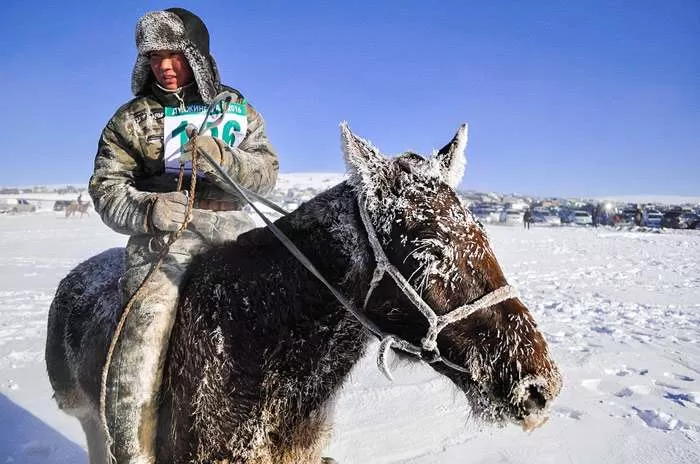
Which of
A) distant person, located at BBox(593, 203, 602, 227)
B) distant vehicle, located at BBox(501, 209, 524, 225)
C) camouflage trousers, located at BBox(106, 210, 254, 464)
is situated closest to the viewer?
camouflage trousers, located at BBox(106, 210, 254, 464)

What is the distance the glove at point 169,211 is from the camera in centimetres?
249

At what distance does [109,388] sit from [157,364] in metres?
0.29

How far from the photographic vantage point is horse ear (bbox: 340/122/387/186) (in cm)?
201

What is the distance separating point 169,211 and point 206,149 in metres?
0.40

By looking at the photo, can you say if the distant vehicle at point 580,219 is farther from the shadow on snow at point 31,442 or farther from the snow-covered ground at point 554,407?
the shadow on snow at point 31,442

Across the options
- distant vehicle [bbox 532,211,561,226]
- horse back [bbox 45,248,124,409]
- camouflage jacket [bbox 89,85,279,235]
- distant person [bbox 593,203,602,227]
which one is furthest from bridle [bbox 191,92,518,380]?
distant person [bbox 593,203,602,227]

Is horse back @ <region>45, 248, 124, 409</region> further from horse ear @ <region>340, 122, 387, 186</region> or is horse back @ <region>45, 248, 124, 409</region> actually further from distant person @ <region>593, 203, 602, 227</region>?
distant person @ <region>593, 203, 602, 227</region>

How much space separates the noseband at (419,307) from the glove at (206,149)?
1019 mm

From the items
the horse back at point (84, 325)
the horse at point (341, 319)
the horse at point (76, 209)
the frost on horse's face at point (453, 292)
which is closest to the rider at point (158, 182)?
the horse at point (341, 319)

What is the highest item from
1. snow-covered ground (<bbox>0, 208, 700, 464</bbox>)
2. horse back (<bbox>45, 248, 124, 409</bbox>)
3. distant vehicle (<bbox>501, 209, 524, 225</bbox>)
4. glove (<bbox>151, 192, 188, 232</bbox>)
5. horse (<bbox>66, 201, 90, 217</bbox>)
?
glove (<bbox>151, 192, 188, 232</bbox>)

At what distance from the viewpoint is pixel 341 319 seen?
211 cm

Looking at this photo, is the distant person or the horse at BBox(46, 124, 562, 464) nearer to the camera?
the horse at BBox(46, 124, 562, 464)

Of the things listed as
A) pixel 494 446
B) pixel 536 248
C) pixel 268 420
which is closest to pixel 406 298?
pixel 268 420

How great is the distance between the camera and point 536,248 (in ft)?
79.9
